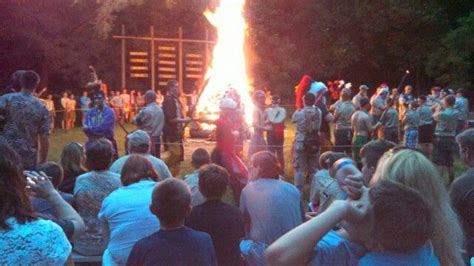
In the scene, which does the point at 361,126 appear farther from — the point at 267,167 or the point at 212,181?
the point at 212,181

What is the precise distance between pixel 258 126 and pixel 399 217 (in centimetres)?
1055

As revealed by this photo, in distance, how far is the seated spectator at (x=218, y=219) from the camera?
530 centimetres

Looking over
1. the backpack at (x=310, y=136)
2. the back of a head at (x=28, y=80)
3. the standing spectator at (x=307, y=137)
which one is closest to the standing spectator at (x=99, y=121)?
the standing spectator at (x=307, y=137)

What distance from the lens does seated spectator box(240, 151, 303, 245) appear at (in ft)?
19.1

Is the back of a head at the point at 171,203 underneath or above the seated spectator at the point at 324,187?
above


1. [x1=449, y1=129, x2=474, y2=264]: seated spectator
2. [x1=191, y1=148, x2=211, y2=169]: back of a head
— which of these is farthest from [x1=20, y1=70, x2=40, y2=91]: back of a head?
[x1=449, y1=129, x2=474, y2=264]: seated spectator

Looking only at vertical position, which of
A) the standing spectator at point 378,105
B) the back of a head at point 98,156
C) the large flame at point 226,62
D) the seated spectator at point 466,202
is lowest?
the seated spectator at point 466,202

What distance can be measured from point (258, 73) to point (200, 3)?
5027 millimetres

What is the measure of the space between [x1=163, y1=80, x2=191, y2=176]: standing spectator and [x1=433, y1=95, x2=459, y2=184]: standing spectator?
4.55 m

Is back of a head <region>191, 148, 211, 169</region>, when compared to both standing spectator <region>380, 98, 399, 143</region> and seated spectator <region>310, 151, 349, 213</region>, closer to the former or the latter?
seated spectator <region>310, 151, 349, 213</region>

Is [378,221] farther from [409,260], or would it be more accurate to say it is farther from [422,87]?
[422,87]

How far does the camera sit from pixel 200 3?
119ft

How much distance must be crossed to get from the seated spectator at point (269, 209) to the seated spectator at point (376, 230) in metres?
2.85

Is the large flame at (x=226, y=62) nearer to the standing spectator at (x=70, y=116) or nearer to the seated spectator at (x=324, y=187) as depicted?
the standing spectator at (x=70, y=116)
